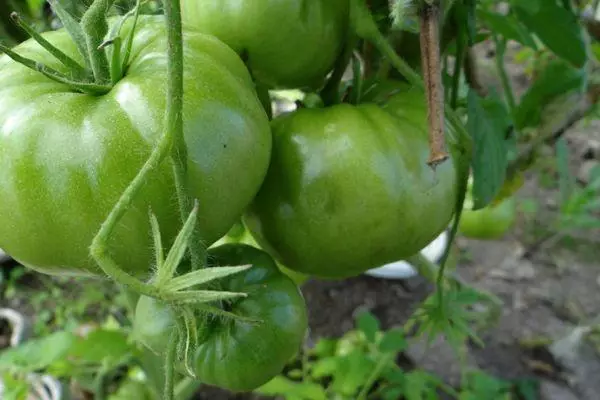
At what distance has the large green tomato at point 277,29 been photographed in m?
0.47

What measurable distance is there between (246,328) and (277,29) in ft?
0.79

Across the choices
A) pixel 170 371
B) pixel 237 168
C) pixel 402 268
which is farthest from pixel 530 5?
pixel 402 268

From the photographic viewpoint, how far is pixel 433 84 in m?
0.37

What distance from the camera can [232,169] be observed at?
38 cm

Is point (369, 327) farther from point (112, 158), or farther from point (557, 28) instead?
point (112, 158)

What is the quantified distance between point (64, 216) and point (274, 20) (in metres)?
0.22

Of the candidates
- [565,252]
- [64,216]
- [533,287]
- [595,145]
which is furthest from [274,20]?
[595,145]

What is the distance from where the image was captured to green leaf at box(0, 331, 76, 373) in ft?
3.07

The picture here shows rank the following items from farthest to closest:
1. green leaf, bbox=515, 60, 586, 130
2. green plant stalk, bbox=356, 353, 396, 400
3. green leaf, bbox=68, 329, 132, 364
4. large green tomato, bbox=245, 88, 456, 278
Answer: green plant stalk, bbox=356, 353, 396, 400 < green leaf, bbox=68, 329, 132, 364 < green leaf, bbox=515, 60, 586, 130 < large green tomato, bbox=245, 88, 456, 278

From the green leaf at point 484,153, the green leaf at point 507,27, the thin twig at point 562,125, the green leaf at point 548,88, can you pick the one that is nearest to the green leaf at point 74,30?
the green leaf at point 484,153

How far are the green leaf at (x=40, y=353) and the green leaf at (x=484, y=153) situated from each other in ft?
2.22

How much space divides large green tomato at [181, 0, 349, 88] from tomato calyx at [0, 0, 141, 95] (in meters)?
0.10

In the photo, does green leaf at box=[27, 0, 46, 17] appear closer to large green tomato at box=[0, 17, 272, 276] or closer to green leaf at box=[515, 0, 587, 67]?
large green tomato at box=[0, 17, 272, 276]

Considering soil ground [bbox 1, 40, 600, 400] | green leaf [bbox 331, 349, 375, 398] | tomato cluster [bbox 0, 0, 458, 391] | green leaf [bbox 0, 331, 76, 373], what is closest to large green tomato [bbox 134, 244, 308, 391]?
tomato cluster [bbox 0, 0, 458, 391]
